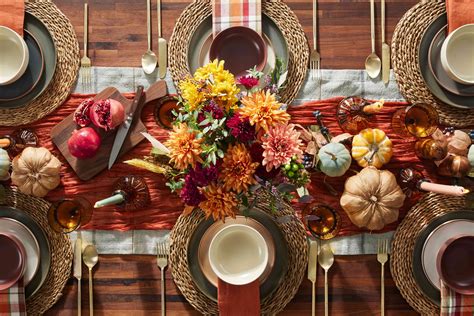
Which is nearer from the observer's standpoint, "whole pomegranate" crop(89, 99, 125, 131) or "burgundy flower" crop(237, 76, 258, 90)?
"burgundy flower" crop(237, 76, 258, 90)

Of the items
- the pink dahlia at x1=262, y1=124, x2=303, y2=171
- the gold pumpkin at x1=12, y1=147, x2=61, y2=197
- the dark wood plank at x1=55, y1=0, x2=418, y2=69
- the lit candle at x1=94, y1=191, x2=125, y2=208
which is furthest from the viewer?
the dark wood plank at x1=55, y1=0, x2=418, y2=69

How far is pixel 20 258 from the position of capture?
138 centimetres

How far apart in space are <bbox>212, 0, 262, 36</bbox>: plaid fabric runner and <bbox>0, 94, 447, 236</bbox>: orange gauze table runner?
0.29 m

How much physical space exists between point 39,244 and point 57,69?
1.79 ft

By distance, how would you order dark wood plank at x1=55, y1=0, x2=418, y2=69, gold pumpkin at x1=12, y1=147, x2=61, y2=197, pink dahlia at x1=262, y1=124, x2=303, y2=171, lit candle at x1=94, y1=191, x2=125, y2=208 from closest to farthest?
pink dahlia at x1=262, y1=124, x2=303, y2=171 → lit candle at x1=94, y1=191, x2=125, y2=208 → gold pumpkin at x1=12, y1=147, x2=61, y2=197 → dark wood plank at x1=55, y1=0, x2=418, y2=69

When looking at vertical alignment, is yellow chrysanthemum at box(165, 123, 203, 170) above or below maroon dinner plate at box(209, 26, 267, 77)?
below

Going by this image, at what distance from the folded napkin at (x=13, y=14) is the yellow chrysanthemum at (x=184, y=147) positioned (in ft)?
2.52

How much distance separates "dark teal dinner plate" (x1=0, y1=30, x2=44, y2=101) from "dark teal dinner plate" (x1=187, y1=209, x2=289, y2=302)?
0.67m

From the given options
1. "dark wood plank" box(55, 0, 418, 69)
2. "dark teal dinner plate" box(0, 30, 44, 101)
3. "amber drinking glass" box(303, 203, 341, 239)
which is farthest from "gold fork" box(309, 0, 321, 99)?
"dark teal dinner plate" box(0, 30, 44, 101)

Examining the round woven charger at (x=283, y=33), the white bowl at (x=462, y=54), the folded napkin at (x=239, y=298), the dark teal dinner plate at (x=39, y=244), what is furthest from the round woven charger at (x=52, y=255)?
the white bowl at (x=462, y=54)

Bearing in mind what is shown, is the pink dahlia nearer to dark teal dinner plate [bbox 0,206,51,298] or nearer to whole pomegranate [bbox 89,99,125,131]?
whole pomegranate [bbox 89,99,125,131]

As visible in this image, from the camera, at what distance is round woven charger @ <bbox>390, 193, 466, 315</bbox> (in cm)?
143

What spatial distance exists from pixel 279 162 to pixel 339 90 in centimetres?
59

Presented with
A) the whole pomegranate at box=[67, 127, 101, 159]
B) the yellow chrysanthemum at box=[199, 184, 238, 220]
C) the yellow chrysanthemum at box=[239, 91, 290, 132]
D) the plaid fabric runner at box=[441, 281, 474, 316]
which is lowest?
the plaid fabric runner at box=[441, 281, 474, 316]
